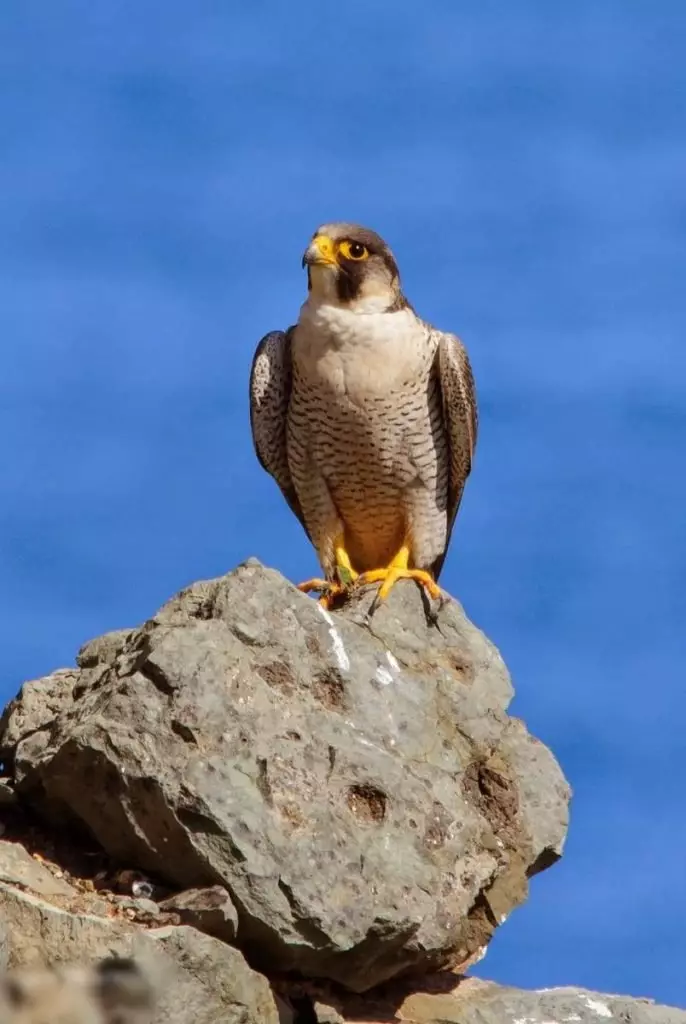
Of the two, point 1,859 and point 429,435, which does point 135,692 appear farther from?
point 429,435

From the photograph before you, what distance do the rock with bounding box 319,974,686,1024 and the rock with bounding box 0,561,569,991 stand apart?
15 centimetres

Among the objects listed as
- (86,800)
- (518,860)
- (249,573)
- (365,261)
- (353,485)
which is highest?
(365,261)

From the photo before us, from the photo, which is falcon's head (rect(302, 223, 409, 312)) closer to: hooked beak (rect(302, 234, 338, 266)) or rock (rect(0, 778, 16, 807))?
hooked beak (rect(302, 234, 338, 266))

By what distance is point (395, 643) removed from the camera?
7848 millimetres

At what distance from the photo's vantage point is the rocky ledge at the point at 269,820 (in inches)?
248

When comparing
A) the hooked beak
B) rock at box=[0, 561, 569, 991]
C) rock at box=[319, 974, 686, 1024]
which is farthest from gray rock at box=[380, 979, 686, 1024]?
the hooked beak

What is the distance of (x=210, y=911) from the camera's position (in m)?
6.23

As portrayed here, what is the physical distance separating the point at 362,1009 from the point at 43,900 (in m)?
Answer: 1.44

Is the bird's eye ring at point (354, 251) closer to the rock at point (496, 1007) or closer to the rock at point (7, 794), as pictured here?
the rock at point (7, 794)

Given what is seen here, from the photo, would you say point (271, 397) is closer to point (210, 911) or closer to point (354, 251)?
point (354, 251)

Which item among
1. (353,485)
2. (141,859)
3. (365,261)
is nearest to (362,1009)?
(141,859)

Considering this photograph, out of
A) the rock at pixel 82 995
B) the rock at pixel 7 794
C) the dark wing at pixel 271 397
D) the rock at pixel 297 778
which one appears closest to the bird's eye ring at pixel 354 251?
the dark wing at pixel 271 397

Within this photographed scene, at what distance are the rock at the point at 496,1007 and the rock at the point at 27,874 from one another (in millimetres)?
1239

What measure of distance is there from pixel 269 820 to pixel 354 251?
391 cm
